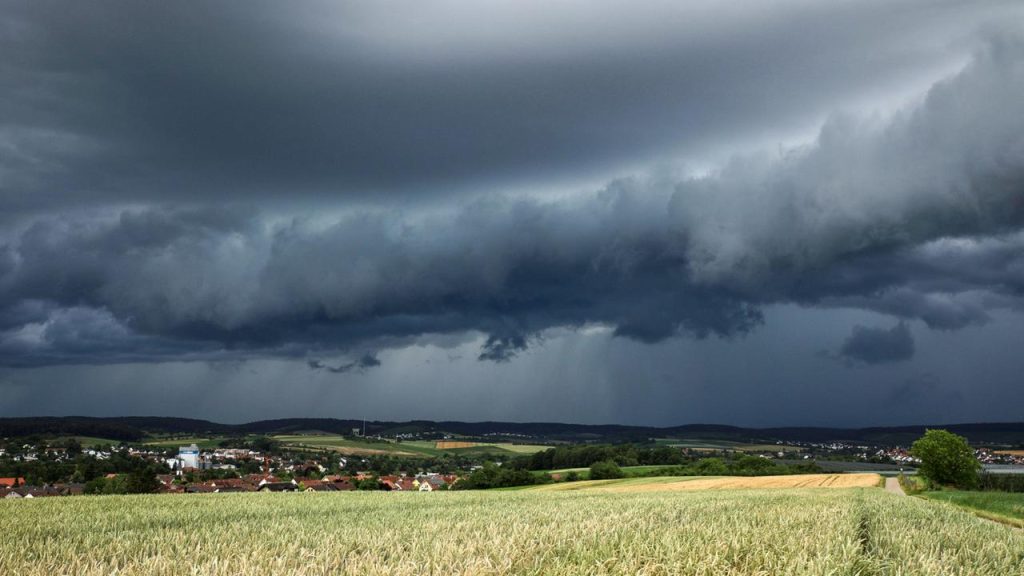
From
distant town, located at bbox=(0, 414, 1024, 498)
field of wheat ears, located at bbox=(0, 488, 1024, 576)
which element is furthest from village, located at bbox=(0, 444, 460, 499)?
field of wheat ears, located at bbox=(0, 488, 1024, 576)

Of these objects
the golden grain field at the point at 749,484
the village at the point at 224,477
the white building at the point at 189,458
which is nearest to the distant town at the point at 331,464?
the village at the point at 224,477

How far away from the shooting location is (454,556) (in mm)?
7758

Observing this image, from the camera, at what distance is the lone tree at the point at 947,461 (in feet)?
258

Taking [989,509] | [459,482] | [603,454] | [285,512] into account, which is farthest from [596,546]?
[603,454]

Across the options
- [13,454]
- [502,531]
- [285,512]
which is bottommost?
[13,454]

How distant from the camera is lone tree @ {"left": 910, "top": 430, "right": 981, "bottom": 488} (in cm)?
7856

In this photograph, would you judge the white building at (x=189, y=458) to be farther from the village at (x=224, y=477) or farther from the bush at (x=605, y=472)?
the bush at (x=605, y=472)

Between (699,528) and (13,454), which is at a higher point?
(699,528)

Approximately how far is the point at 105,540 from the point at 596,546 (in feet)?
25.0

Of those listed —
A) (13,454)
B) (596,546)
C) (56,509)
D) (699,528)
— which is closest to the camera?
(596,546)

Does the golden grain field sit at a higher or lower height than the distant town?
higher

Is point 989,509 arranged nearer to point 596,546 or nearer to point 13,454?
point 596,546

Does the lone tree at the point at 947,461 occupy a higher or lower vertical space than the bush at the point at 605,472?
higher

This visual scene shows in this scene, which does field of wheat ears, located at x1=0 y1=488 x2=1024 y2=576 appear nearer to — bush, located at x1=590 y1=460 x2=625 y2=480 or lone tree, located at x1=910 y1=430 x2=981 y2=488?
lone tree, located at x1=910 y1=430 x2=981 y2=488
